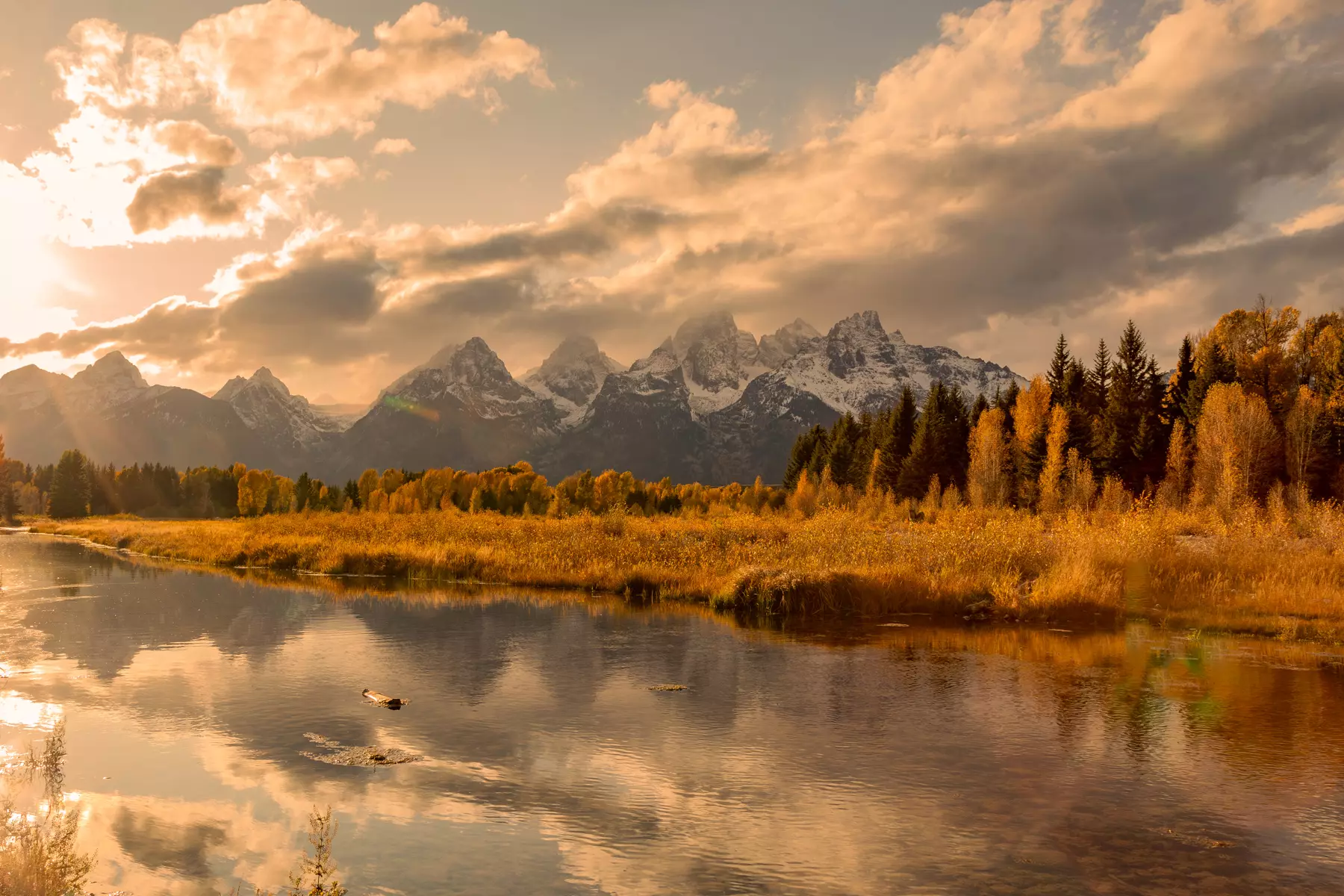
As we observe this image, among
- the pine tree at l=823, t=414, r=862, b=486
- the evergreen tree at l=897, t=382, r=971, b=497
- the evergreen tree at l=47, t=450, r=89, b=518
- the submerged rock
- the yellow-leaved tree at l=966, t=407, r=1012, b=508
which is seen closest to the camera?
the submerged rock

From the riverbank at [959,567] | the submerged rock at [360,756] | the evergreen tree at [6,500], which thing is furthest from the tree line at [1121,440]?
the evergreen tree at [6,500]

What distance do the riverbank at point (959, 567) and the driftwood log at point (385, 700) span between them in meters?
15.4

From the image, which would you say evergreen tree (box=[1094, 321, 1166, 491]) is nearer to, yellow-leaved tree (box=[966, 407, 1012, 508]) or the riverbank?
yellow-leaved tree (box=[966, 407, 1012, 508])

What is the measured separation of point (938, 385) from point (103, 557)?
85051 millimetres

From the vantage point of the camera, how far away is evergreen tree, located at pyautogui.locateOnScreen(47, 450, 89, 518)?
576 ft

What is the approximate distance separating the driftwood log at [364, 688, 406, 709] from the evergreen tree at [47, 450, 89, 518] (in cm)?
19387

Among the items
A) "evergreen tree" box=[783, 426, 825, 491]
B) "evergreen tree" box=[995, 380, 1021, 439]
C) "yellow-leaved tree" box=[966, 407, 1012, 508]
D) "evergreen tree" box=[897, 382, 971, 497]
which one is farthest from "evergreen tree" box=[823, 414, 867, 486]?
"yellow-leaved tree" box=[966, 407, 1012, 508]

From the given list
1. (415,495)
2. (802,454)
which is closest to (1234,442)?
(802,454)

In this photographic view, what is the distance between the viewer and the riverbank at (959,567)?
1121 inches

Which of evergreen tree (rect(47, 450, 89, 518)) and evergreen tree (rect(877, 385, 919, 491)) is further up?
evergreen tree (rect(877, 385, 919, 491))

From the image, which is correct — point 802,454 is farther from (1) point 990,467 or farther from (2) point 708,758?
(2) point 708,758

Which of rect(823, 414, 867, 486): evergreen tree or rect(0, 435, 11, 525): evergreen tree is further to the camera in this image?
rect(0, 435, 11, 525): evergreen tree

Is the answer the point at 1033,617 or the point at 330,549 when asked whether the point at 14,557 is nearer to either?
the point at 330,549

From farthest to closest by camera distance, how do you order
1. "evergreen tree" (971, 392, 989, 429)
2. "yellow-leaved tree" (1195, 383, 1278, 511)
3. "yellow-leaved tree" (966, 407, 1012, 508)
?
"evergreen tree" (971, 392, 989, 429) → "yellow-leaved tree" (966, 407, 1012, 508) → "yellow-leaved tree" (1195, 383, 1278, 511)
